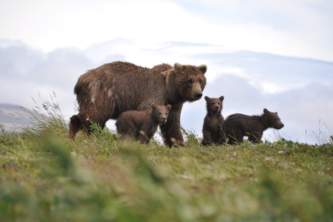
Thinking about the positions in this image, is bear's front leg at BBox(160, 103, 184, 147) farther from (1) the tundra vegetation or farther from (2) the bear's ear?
(1) the tundra vegetation

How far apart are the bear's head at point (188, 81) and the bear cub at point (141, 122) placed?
136cm

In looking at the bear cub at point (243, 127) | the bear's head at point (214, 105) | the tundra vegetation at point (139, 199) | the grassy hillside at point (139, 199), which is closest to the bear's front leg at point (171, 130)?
the bear's head at point (214, 105)

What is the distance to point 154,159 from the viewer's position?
10258mm

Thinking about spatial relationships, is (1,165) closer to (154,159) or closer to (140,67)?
(154,159)

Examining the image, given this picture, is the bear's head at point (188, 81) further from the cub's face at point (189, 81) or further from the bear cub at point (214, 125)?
the bear cub at point (214, 125)

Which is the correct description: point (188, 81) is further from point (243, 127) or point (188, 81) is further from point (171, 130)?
point (243, 127)

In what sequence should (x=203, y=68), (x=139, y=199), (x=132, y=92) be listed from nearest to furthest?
(x=139, y=199), (x=132, y=92), (x=203, y=68)

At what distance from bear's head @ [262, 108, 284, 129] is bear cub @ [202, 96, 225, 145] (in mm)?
2523

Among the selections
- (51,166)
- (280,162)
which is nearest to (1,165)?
(280,162)

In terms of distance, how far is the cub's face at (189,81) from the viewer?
1560 cm

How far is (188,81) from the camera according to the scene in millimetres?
15766

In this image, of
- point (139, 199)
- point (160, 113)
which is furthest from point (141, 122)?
point (139, 199)

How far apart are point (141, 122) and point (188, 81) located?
6.54 ft

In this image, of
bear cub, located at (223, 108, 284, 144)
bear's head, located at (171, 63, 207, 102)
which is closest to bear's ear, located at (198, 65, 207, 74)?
bear's head, located at (171, 63, 207, 102)
